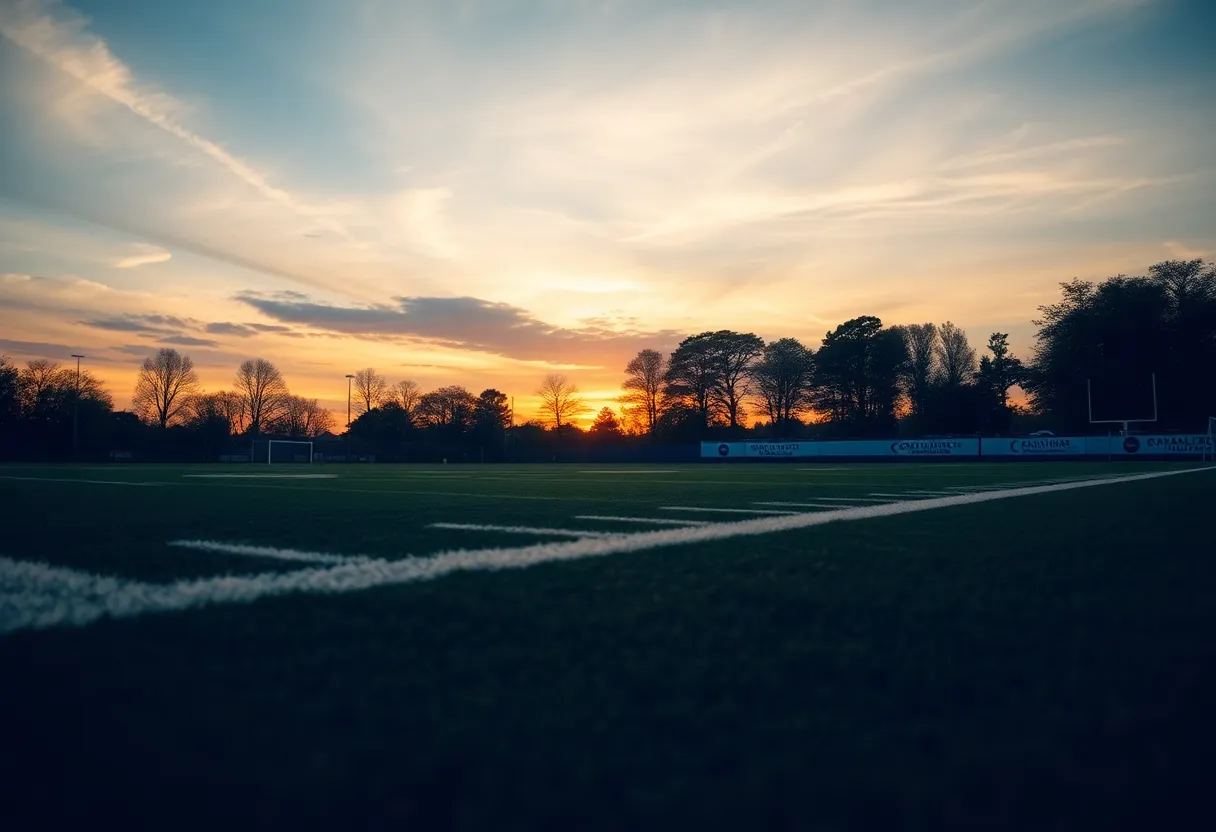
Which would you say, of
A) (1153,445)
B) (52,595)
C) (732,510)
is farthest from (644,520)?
(1153,445)

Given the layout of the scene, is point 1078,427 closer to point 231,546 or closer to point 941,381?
point 941,381

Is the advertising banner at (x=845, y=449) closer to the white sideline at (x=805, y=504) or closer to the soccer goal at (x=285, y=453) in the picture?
the soccer goal at (x=285, y=453)

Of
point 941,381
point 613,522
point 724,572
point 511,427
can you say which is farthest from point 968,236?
point 511,427

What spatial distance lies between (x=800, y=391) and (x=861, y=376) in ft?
15.4

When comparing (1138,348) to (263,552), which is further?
(1138,348)

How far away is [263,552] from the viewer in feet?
11.1

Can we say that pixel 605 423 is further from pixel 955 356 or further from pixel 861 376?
pixel 955 356

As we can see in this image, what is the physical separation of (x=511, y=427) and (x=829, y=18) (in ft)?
185

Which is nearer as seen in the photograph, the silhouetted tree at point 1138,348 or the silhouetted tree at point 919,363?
the silhouetted tree at point 1138,348

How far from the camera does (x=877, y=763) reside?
3.53 ft

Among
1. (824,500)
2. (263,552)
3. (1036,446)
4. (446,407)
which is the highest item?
(446,407)

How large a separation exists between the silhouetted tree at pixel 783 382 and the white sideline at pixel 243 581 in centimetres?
5294

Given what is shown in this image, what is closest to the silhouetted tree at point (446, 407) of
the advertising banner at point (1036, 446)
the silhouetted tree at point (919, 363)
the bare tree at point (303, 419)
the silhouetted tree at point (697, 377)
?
the bare tree at point (303, 419)

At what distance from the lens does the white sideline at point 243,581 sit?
2.19m
